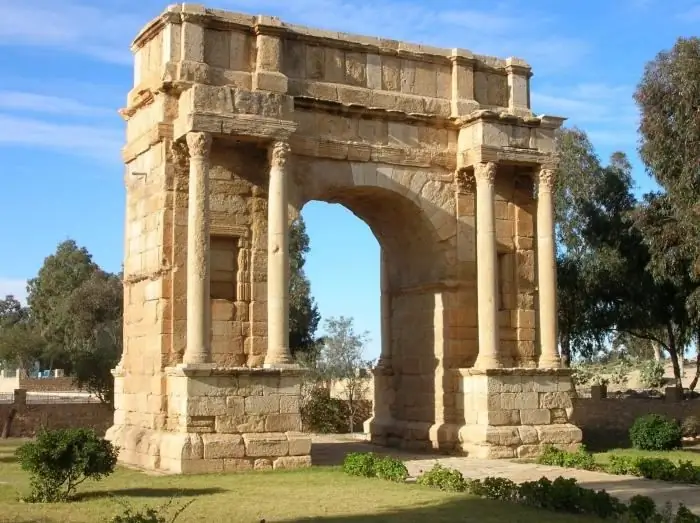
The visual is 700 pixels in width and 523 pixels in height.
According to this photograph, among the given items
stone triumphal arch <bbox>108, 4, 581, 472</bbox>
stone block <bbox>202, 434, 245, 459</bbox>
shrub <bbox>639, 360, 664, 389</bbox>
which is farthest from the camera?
shrub <bbox>639, 360, 664, 389</bbox>

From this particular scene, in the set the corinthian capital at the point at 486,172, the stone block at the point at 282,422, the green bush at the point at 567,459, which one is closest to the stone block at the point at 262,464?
the stone block at the point at 282,422

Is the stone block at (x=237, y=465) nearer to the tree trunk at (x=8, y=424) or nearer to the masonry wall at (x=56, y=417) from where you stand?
the masonry wall at (x=56, y=417)

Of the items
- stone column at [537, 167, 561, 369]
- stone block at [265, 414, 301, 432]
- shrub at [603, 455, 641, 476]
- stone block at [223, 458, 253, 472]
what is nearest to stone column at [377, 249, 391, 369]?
stone column at [537, 167, 561, 369]

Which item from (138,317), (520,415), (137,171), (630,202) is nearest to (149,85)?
(137,171)

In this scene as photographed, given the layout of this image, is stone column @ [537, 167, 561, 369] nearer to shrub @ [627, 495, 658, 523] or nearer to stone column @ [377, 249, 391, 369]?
stone column @ [377, 249, 391, 369]

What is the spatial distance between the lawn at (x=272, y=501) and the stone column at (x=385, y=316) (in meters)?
5.62

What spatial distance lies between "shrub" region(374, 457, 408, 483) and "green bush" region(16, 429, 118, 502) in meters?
3.85

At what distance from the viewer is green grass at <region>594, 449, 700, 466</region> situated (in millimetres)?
16453

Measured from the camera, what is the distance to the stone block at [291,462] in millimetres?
14781

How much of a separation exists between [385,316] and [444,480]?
24.9 feet

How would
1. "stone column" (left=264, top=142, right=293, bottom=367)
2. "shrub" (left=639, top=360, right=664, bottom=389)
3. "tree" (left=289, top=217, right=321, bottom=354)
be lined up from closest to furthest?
"stone column" (left=264, top=142, right=293, bottom=367), "shrub" (left=639, top=360, right=664, bottom=389), "tree" (left=289, top=217, right=321, bottom=354)

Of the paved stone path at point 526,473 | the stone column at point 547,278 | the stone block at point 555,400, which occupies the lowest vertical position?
the paved stone path at point 526,473

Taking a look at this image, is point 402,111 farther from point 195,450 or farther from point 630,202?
point 630,202

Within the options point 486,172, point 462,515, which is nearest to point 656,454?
point 486,172
